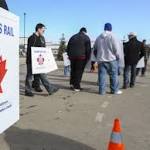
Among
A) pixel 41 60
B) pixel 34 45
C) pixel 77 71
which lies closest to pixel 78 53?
pixel 77 71

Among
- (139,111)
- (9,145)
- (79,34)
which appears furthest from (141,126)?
(79,34)

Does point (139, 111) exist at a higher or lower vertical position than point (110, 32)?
lower

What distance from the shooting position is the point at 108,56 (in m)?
13.5

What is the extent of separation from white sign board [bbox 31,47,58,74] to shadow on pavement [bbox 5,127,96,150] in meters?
4.91

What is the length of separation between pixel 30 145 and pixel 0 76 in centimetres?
219

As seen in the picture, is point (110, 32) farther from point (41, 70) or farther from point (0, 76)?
point (0, 76)

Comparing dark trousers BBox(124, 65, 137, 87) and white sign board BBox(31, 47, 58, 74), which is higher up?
white sign board BBox(31, 47, 58, 74)

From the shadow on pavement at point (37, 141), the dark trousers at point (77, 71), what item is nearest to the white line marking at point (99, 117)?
the shadow on pavement at point (37, 141)

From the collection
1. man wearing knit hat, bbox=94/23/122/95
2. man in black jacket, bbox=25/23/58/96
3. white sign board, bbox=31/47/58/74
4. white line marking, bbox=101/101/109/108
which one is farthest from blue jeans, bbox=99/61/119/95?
white line marking, bbox=101/101/109/108

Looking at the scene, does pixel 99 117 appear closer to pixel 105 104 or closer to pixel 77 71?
pixel 105 104

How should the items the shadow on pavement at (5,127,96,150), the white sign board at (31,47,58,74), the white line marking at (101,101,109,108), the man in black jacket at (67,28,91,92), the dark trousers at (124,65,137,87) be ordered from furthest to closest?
the dark trousers at (124,65,137,87)
the man in black jacket at (67,28,91,92)
the white sign board at (31,47,58,74)
the white line marking at (101,101,109,108)
the shadow on pavement at (5,127,96,150)

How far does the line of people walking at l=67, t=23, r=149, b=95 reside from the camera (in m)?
13.5

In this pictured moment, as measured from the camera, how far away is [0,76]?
4879mm

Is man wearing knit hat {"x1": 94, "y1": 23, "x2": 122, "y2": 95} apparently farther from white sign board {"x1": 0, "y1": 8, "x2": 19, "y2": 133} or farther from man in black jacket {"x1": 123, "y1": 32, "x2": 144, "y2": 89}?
white sign board {"x1": 0, "y1": 8, "x2": 19, "y2": 133}
